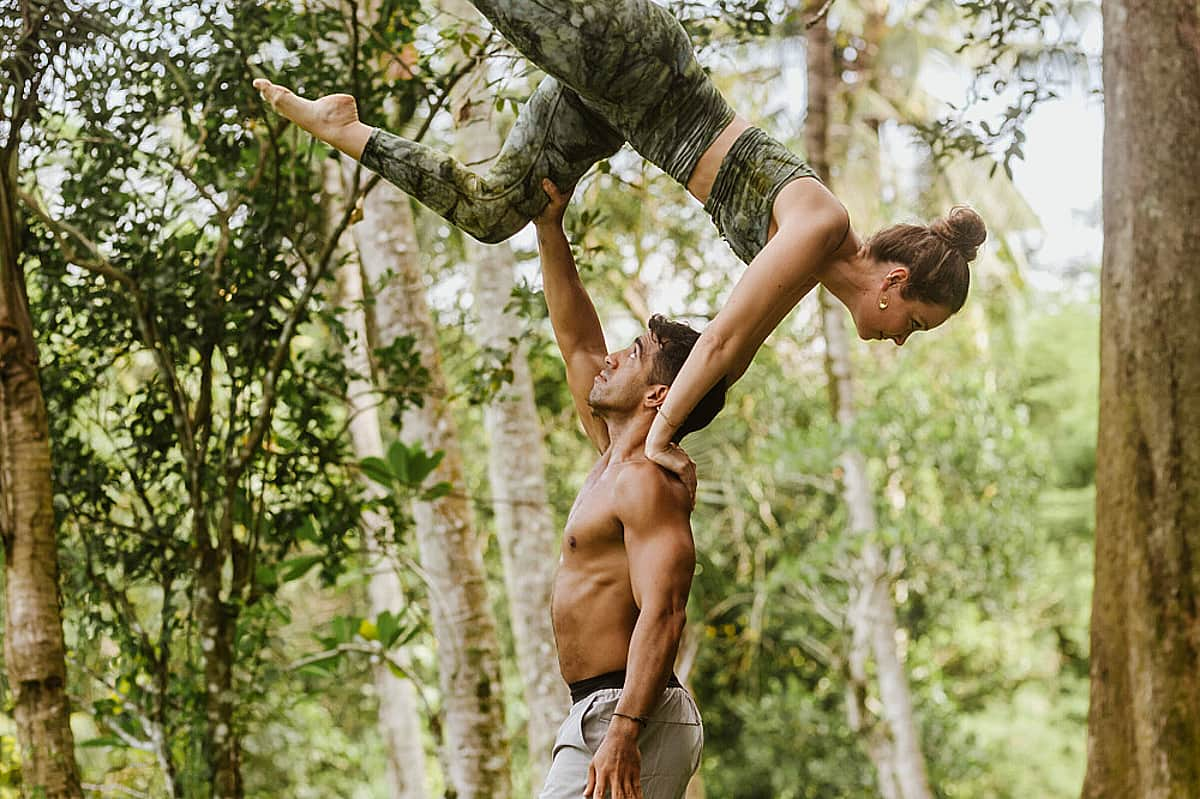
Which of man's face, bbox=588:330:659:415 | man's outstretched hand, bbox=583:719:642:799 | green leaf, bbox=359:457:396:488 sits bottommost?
man's outstretched hand, bbox=583:719:642:799

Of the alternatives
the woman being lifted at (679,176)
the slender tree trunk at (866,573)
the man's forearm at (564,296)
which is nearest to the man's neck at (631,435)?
the woman being lifted at (679,176)

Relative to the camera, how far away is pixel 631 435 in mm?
2645

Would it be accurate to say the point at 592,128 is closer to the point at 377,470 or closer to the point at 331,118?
the point at 331,118

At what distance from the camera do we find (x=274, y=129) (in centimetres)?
381

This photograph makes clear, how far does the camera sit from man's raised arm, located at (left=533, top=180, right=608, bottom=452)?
114 inches

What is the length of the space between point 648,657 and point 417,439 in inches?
117

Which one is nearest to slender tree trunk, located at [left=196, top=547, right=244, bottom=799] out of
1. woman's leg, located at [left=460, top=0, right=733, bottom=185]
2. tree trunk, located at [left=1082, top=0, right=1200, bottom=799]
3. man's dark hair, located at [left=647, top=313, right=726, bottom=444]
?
man's dark hair, located at [left=647, top=313, right=726, bottom=444]

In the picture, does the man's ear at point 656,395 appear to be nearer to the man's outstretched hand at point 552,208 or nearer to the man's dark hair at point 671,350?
the man's dark hair at point 671,350

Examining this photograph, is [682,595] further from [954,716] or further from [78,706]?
[954,716]

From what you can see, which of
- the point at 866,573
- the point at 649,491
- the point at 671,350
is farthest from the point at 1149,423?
the point at 866,573

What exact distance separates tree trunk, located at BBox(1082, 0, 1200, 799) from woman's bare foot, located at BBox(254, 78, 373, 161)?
8.56 ft

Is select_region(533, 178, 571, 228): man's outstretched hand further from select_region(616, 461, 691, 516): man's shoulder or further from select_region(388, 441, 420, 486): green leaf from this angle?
select_region(388, 441, 420, 486): green leaf

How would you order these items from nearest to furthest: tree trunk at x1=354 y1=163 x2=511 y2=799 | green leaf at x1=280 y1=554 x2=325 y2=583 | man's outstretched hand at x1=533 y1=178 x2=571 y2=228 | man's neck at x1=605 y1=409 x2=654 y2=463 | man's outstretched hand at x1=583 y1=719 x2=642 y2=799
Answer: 1. man's outstretched hand at x1=583 y1=719 x2=642 y2=799
2. man's neck at x1=605 y1=409 x2=654 y2=463
3. man's outstretched hand at x1=533 y1=178 x2=571 y2=228
4. green leaf at x1=280 y1=554 x2=325 y2=583
5. tree trunk at x1=354 y1=163 x2=511 y2=799

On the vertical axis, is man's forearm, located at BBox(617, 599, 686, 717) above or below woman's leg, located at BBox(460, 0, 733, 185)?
below
